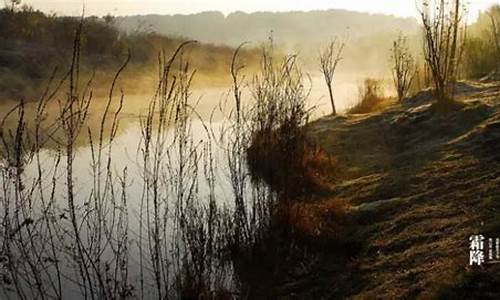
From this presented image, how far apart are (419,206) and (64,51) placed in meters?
17.2

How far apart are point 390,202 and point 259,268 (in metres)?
1.40

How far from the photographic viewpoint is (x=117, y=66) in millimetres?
20828

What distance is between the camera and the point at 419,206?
5.45 meters

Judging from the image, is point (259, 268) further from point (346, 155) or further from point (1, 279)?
point (346, 155)

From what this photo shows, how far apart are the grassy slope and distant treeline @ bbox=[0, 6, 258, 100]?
10.9 m

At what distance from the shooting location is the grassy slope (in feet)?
13.1

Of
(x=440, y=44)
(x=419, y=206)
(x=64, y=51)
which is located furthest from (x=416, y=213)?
(x=64, y=51)

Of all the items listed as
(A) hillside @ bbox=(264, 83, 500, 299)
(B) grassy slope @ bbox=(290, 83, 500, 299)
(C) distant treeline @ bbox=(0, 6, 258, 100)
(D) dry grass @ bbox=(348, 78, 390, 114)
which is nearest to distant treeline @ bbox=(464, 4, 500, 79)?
(D) dry grass @ bbox=(348, 78, 390, 114)

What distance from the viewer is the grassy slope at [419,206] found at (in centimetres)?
400

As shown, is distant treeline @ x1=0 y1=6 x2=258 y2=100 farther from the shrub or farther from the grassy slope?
the grassy slope

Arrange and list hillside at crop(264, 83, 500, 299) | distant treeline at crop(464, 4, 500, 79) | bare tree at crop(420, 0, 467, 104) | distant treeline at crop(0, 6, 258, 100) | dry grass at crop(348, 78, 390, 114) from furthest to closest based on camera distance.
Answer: distant treeline at crop(0, 6, 258, 100)
distant treeline at crop(464, 4, 500, 79)
dry grass at crop(348, 78, 390, 114)
bare tree at crop(420, 0, 467, 104)
hillside at crop(264, 83, 500, 299)

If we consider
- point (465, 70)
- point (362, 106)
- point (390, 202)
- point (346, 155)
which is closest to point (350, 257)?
point (390, 202)

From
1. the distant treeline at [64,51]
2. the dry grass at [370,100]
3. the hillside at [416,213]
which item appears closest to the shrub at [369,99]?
the dry grass at [370,100]

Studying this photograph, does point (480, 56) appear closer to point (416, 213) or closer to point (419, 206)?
point (419, 206)
